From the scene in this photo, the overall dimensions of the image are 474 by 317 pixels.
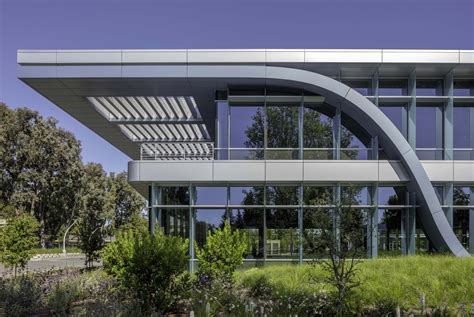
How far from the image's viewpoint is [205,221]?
18750mm

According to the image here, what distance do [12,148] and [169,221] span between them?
3205cm

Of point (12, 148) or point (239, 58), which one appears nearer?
point (239, 58)

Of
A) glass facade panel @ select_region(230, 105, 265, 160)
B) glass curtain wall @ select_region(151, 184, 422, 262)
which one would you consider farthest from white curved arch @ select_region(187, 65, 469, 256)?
glass facade panel @ select_region(230, 105, 265, 160)

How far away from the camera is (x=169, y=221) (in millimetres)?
18906

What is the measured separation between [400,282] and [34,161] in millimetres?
41809

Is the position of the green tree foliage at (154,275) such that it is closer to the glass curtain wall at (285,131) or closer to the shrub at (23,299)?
the shrub at (23,299)

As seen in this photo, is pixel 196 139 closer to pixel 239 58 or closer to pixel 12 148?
pixel 239 58

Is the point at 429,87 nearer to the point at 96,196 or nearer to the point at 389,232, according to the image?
the point at 389,232

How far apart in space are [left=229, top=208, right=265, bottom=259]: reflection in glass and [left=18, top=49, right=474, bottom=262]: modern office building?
1.7 inches

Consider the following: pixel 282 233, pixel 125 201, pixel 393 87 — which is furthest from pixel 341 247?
pixel 125 201

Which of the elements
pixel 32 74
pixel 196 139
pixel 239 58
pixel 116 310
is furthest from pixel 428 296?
pixel 196 139

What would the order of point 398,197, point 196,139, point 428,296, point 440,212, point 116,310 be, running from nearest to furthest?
point 116,310 → point 428,296 → point 440,212 → point 398,197 → point 196,139

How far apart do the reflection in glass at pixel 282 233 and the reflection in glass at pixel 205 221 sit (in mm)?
1992

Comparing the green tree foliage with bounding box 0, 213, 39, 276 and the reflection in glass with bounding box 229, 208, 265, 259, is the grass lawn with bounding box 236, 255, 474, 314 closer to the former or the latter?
the reflection in glass with bounding box 229, 208, 265, 259
